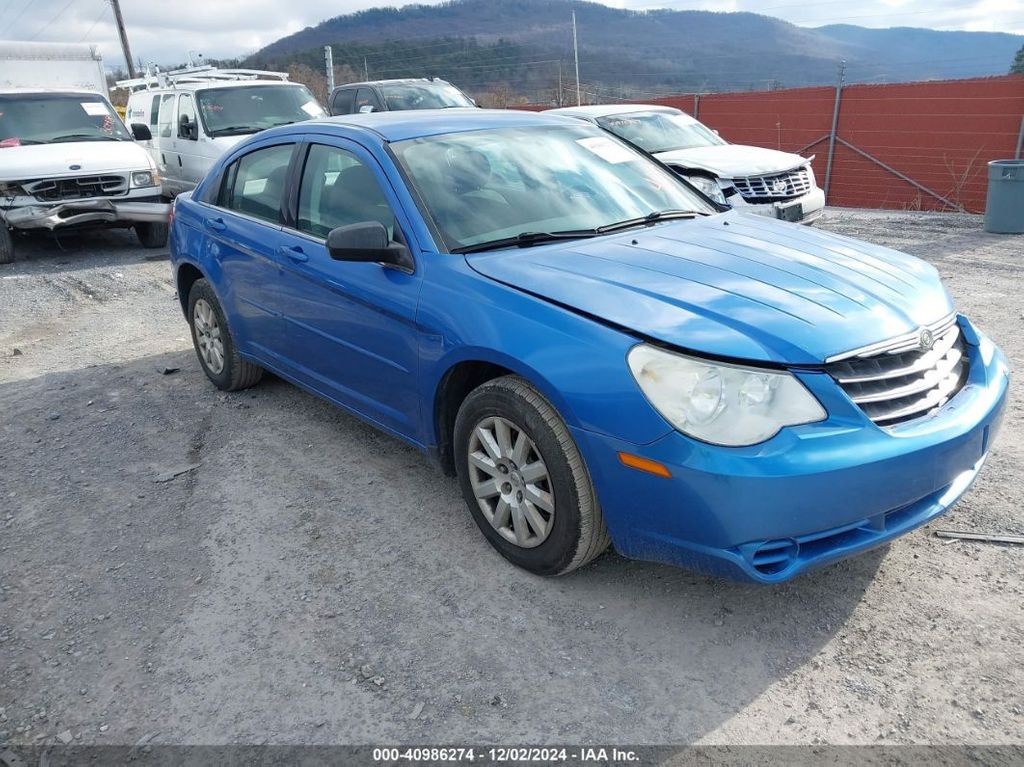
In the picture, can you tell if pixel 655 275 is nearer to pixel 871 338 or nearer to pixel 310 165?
pixel 871 338

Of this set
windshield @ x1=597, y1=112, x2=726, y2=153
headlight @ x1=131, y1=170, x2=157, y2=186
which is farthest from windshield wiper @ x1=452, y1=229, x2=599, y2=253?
headlight @ x1=131, y1=170, x2=157, y2=186

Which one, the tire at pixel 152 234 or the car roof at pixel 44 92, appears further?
the tire at pixel 152 234

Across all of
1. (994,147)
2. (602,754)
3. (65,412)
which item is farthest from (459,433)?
(994,147)

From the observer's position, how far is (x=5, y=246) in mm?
9750

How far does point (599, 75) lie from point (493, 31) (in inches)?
2527

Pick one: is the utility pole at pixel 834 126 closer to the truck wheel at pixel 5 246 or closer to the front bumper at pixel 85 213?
the front bumper at pixel 85 213

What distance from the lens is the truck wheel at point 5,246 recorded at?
31.7 ft

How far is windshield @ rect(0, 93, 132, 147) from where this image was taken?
10289mm

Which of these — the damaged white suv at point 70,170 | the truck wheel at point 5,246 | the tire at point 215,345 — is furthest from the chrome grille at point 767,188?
the truck wheel at point 5,246

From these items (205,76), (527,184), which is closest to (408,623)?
(527,184)

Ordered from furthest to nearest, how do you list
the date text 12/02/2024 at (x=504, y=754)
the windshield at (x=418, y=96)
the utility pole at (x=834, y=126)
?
the utility pole at (x=834, y=126) < the windshield at (x=418, y=96) < the date text 12/02/2024 at (x=504, y=754)

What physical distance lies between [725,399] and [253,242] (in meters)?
2.95

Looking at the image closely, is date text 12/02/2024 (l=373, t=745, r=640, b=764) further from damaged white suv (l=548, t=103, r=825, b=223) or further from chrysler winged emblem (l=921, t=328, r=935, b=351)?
damaged white suv (l=548, t=103, r=825, b=223)

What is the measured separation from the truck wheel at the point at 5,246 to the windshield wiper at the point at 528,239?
855cm
